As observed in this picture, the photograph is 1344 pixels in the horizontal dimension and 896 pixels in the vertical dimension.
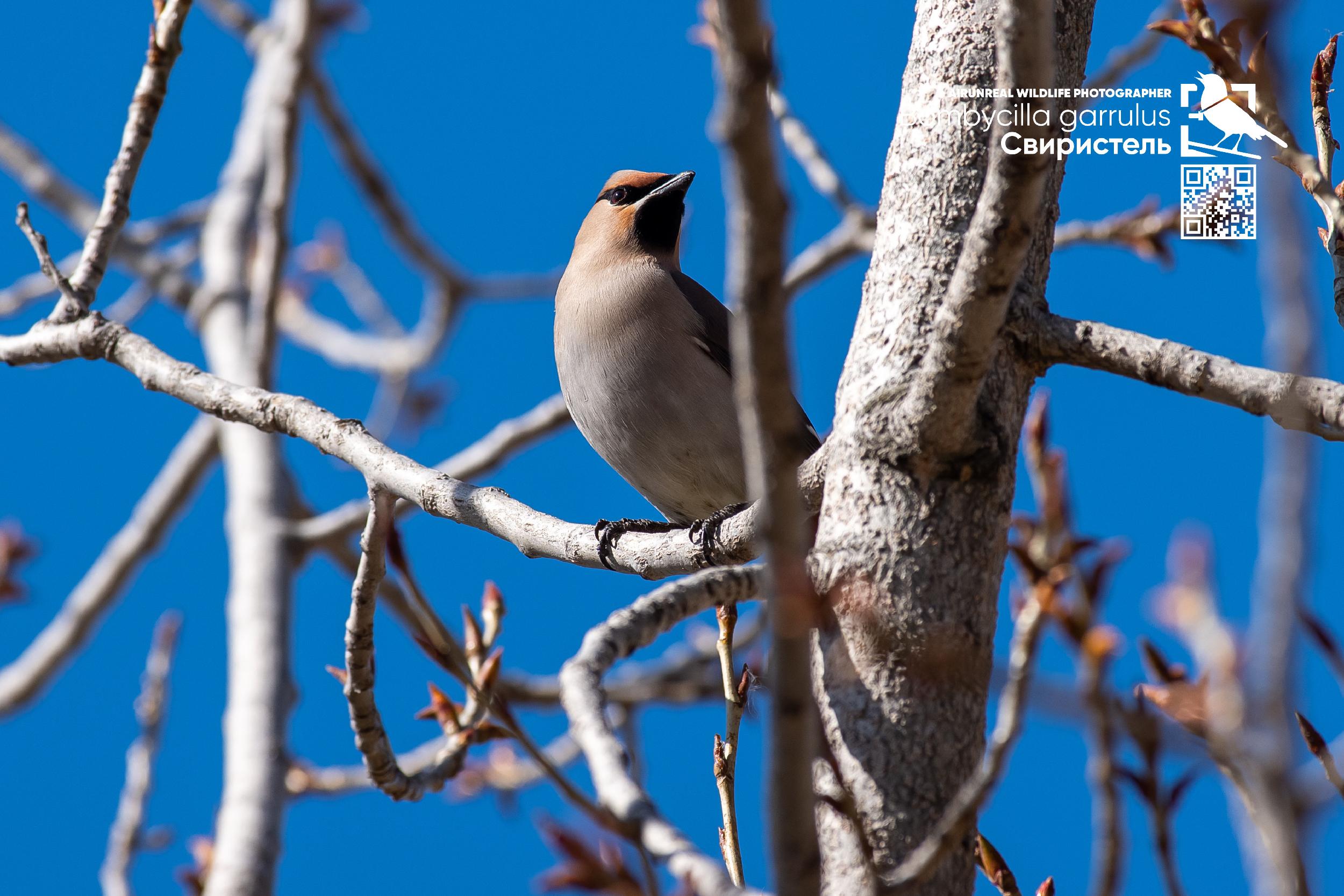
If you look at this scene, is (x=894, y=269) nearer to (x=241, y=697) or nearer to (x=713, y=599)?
(x=713, y=599)

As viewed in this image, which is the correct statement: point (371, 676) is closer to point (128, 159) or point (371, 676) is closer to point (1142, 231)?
point (128, 159)

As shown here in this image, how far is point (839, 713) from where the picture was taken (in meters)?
2.48

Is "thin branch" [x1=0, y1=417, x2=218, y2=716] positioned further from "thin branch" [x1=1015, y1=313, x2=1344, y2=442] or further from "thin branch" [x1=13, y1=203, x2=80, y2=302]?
"thin branch" [x1=1015, y1=313, x2=1344, y2=442]

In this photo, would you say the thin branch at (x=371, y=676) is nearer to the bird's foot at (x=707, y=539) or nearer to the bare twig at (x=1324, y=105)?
the bird's foot at (x=707, y=539)

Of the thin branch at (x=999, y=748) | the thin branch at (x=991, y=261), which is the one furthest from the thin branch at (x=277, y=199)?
the thin branch at (x=999, y=748)

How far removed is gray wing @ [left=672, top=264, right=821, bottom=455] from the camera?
17.1ft

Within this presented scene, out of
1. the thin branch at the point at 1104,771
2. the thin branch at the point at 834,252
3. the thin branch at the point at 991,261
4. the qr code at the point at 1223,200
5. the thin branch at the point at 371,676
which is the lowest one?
the thin branch at the point at 1104,771

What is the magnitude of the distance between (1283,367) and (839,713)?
→ 1.24m

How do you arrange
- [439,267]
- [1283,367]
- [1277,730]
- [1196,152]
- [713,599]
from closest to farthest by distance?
[1277,730] → [1283,367] → [713,599] → [1196,152] → [439,267]

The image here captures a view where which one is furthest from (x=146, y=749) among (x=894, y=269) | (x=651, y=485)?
(x=894, y=269)

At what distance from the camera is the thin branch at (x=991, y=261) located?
1884 mm

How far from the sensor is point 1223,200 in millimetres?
3879

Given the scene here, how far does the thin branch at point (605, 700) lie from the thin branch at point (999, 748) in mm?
262

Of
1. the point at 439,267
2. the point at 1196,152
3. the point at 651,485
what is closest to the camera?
the point at 1196,152
